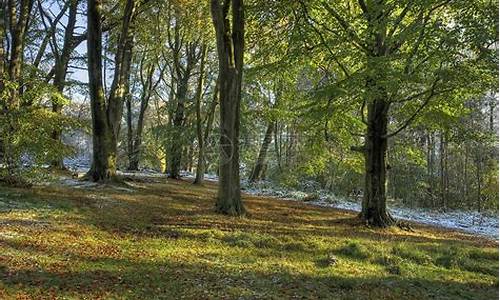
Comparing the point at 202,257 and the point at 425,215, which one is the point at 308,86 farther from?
the point at 202,257

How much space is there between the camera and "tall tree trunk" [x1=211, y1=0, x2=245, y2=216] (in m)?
13.6

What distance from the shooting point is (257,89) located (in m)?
26.1

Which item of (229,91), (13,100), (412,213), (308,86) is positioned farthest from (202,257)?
(308,86)

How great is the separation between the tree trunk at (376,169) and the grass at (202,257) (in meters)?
0.77

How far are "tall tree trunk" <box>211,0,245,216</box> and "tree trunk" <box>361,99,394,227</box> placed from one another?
13.5ft

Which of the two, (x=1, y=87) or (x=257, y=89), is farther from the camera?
(x=257, y=89)

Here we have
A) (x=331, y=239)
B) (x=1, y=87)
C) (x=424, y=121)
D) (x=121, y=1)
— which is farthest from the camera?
(x=121, y=1)

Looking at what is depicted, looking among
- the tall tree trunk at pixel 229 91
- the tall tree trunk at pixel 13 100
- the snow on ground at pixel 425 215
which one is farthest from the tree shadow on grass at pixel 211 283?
the snow on ground at pixel 425 215

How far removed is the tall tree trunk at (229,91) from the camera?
13562mm

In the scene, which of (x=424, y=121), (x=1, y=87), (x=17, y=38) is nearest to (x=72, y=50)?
(x=17, y=38)

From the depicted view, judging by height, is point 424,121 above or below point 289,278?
above

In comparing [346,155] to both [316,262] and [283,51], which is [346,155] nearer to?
[283,51]

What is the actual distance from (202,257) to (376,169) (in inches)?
309

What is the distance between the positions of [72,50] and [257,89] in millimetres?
10363
